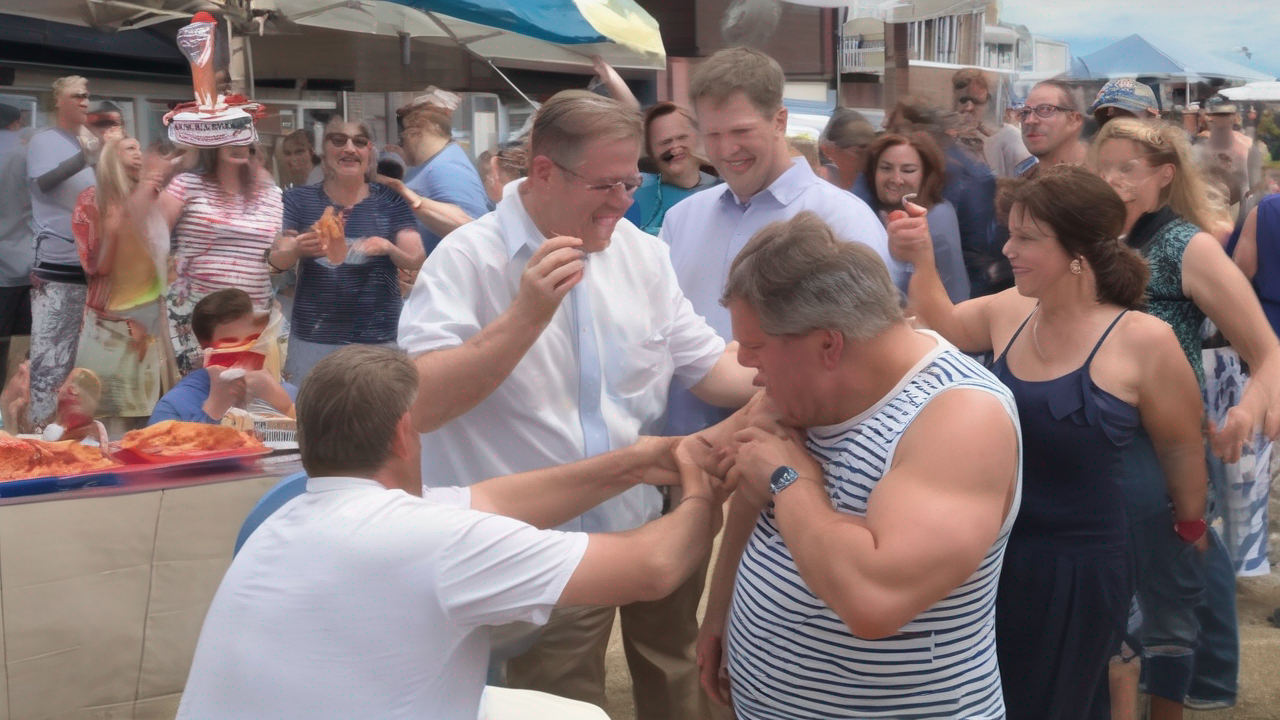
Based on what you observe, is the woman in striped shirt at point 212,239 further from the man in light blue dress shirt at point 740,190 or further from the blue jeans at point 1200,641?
the blue jeans at point 1200,641

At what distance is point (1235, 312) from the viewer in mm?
3295

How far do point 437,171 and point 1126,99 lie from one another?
10.8 ft

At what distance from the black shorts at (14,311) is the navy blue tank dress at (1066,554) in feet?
20.9

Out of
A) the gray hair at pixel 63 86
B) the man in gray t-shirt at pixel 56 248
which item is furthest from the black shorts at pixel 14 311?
the gray hair at pixel 63 86

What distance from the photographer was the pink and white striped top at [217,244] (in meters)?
5.23

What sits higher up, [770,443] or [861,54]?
[861,54]

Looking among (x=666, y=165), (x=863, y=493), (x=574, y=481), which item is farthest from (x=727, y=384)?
(x=666, y=165)

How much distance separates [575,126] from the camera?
101 inches

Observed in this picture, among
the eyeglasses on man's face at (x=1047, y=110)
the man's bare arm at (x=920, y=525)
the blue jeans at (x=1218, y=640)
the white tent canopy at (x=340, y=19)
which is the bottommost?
the blue jeans at (x=1218, y=640)

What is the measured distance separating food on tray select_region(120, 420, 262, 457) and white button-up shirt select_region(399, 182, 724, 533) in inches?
45.5

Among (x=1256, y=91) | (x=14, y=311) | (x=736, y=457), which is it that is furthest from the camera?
(x=1256, y=91)

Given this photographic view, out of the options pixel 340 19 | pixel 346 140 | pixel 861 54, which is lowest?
pixel 346 140

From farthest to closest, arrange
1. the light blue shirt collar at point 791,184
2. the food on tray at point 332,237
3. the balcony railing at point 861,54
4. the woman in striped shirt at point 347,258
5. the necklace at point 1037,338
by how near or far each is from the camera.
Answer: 1. the balcony railing at point 861,54
2. the woman in striped shirt at point 347,258
3. the food on tray at point 332,237
4. the light blue shirt collar at point 791,184
5. the necklace at point 1037,338

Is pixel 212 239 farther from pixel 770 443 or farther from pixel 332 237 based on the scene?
pixel 770 443
